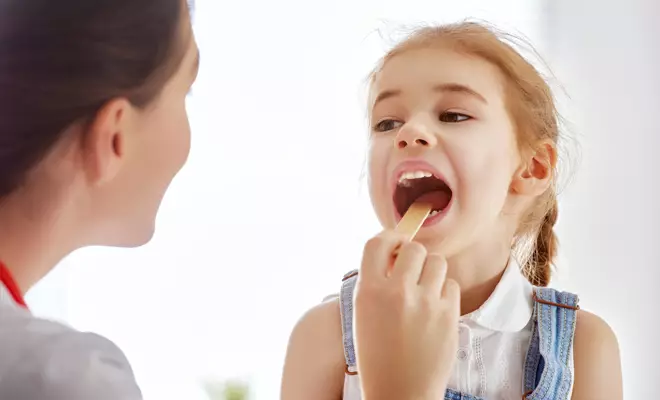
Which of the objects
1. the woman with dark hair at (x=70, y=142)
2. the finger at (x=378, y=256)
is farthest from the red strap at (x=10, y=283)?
the finger at (x=378, y=256)

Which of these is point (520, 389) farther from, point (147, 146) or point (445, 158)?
point (147, 146)

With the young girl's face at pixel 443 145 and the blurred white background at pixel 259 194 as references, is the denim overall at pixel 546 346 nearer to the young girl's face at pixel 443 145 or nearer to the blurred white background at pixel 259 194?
the young girl's face at pixel 443 145

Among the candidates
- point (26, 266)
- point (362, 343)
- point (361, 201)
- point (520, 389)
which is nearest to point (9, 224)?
point (26, 266)

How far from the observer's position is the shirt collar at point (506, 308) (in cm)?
88

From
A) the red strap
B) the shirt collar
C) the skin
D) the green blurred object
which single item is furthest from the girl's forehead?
the green blurred object

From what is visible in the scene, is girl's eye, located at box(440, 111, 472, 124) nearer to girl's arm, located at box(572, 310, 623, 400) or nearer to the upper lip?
the upper lip

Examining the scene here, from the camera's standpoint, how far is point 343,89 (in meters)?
1.62

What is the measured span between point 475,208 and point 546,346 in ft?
0.57

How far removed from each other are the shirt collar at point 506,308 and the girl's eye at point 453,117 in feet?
0.66

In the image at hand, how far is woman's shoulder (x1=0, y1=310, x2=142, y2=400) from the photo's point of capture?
0.40 metres

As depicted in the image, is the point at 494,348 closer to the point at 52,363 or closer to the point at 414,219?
the point at 414,219

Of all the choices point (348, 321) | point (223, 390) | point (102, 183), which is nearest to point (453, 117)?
point (348, 321)

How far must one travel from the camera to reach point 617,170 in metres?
1.42

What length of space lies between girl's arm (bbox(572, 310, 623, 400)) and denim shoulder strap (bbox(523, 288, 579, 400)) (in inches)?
0.6
